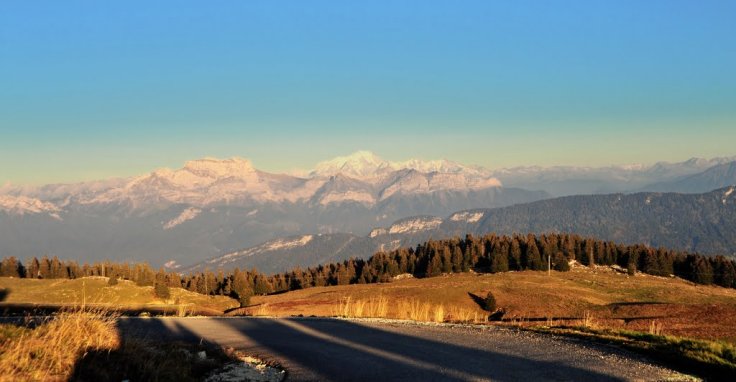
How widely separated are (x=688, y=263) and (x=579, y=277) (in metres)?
46.4

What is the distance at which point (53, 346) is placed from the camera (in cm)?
1302

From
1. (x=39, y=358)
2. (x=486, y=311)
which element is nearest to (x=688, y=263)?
(x=486, y=311)

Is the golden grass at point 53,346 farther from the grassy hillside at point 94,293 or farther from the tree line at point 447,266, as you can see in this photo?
the tree line at point 447,266

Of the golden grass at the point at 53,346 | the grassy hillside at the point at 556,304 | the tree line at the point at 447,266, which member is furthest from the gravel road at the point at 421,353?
the tree line at the point at 447,266

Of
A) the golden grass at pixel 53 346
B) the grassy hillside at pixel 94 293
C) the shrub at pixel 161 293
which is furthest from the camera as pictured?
the shrub at pixel 161 293

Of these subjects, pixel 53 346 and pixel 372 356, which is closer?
Answer: pixel 53 346

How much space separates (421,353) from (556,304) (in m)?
44.2

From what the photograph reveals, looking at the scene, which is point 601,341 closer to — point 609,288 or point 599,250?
point 609,288

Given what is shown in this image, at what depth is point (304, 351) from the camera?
1944 cm

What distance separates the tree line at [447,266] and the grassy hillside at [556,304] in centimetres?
2980

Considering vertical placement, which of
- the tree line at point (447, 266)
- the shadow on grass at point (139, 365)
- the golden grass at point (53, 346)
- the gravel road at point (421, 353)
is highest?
the golden grass at point (53, 346)

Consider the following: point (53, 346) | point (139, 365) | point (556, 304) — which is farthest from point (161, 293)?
point (53, 346)

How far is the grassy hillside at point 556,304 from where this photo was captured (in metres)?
31.9

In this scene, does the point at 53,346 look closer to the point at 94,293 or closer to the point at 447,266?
the point at 94,293
